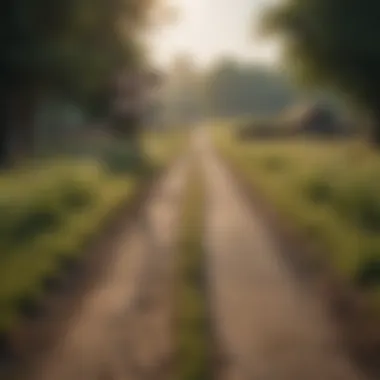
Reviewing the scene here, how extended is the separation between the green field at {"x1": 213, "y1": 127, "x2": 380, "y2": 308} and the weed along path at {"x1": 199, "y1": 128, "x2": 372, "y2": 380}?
0.18 m

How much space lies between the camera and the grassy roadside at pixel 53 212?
302 centimetres

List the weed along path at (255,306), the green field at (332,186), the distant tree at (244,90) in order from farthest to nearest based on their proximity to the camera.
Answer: the green field at (332,186)
the distant tree at (244,90)
the weed along path at (255,306)

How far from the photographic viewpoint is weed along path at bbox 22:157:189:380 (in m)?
2.24

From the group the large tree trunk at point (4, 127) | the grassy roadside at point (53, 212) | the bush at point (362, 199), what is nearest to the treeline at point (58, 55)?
the large tree trunk at point (4, 127)

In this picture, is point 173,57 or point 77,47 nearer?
point 173,57

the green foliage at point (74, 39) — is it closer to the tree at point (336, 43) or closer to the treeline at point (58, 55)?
the treeline at point (58, 55)

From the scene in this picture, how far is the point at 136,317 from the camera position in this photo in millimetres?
2689

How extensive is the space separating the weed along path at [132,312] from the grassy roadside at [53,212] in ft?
0.64

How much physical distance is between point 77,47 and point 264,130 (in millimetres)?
1032

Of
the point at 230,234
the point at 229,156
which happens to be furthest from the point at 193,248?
the point at 229,156

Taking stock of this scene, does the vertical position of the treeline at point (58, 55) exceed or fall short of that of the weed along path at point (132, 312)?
it exceeds it

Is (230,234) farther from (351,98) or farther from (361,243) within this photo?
(351,98)

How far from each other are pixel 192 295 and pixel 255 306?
0.29 metres

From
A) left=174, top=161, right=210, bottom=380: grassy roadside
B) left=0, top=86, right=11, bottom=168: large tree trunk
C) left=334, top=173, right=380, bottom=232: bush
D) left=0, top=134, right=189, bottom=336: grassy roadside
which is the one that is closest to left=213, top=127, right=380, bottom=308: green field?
left=334, top=173, right=380, bottom=232: bush
